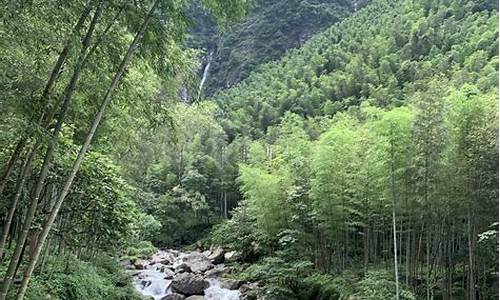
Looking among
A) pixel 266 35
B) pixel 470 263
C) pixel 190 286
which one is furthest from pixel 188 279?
pixel 266 35

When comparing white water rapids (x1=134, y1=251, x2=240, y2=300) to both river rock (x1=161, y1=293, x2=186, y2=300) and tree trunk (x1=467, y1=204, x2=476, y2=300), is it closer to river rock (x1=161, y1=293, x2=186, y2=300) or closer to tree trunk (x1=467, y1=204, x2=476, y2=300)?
river rock (x1=161, y1=293, x2=186, y2=300)

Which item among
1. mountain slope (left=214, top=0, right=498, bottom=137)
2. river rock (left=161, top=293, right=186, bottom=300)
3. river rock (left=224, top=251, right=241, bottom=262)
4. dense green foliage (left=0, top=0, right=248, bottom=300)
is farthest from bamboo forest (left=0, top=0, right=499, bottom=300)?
river rock (left=161, top=293, right=186, bottom=300)

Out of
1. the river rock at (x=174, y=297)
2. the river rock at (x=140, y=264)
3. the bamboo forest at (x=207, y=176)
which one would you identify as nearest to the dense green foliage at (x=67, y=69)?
the bamboo forest at (x=207, y=176)

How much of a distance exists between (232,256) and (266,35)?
41.5 meters

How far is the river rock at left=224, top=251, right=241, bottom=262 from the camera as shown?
57.3 feet

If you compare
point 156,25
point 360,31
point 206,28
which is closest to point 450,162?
point 156,25

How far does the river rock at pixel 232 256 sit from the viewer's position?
17.5m

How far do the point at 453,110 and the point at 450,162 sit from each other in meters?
0.88

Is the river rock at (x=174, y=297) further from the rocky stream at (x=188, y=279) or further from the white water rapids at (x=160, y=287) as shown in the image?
the white water rapids at (x=160, y=287)

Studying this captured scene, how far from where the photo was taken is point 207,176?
26641 mm

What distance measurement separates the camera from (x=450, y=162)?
8.10 meters

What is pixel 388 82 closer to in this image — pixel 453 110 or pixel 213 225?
pixel 213 225

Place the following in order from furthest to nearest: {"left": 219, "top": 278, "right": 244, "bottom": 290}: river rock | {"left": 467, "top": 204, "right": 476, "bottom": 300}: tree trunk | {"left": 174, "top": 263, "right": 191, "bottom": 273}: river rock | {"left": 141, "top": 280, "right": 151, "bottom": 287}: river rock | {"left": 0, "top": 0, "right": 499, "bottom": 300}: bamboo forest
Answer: {"left": 174, "top": 263, "right": 191, "bottom": 273}: river rock → {"left": 141, "top": 280, "right": 151, "bottom": 287}: river rock → {"left": 219, "top": 278, "right": 244, "bottom": 290}: river rock → {"left": 467, "top": 204, "right": 476, "bottom": 300}: tree trunk → {"left": 0, "top": 0, "right": 499, "bottom": 300}: bamboo forest

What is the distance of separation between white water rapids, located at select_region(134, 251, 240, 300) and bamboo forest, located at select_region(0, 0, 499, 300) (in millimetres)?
93
